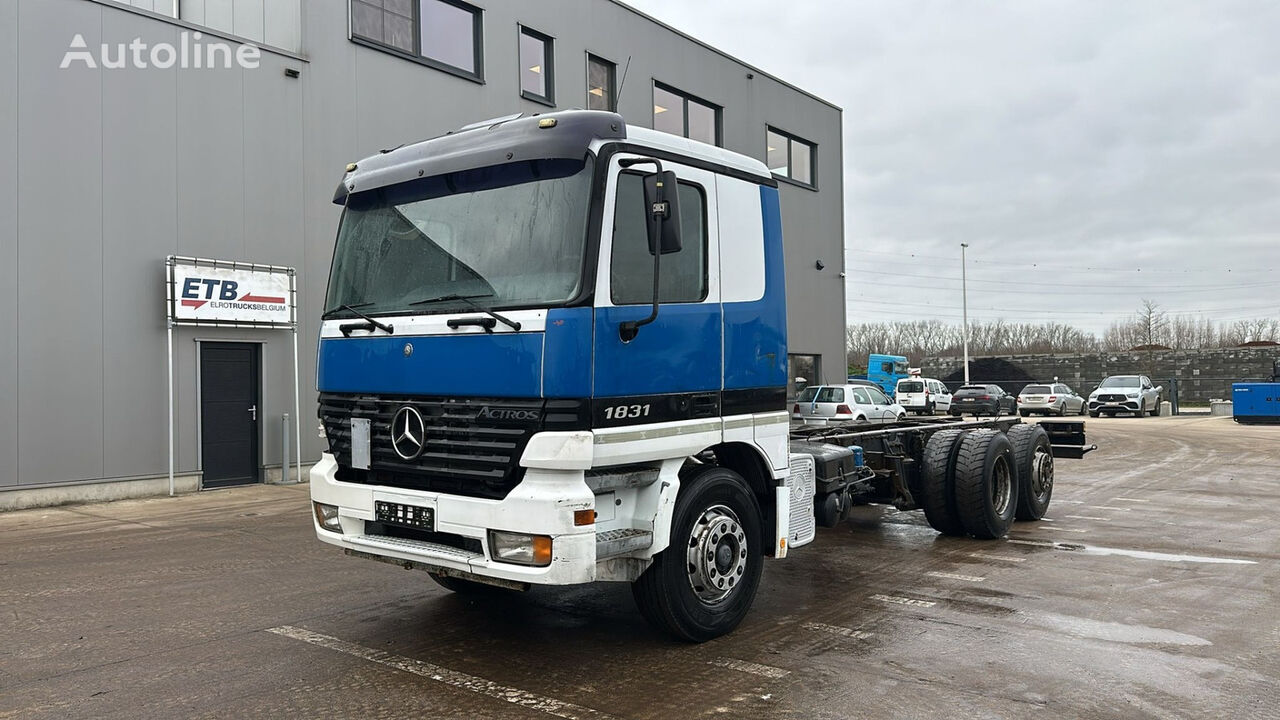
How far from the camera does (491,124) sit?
17.3 ft

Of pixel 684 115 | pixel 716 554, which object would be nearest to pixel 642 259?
pixel 716 554

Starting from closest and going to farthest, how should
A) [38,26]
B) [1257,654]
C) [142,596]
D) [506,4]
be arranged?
1. [1257,654]
2. [142,596]
3. [38,26]
4. [506,4]

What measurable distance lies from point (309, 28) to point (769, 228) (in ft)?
37.5

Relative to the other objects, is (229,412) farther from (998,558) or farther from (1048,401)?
(1048,401)

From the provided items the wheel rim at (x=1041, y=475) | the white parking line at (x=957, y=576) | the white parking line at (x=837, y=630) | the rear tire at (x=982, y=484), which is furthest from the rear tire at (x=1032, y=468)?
the white parking line at (x=837, y=630)

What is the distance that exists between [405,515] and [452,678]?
90 cm

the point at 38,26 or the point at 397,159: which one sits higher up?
the point at 38,26

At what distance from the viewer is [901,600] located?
258 inches

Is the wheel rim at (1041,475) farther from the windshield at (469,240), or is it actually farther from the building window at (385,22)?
the building window at (385,22)

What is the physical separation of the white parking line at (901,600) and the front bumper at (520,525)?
2803 mm

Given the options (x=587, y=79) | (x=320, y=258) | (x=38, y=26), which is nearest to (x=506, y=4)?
(x=587, y=79)

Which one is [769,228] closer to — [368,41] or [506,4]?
[368,41]

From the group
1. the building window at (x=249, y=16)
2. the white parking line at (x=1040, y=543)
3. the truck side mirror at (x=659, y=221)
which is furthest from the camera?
the building window at (x=249, y=16)

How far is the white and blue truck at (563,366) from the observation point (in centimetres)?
464
